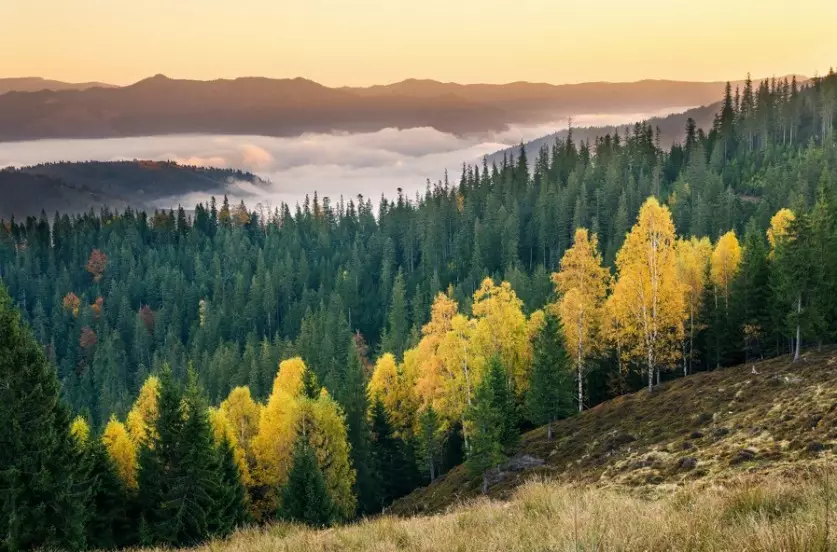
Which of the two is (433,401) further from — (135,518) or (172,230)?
(172,230)

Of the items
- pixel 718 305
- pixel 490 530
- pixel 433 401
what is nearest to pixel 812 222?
pixel 718 305

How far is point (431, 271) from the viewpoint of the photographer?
119 meters

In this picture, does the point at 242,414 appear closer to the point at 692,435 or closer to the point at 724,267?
the point at 692,435

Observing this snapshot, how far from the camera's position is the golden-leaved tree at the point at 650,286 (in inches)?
1480

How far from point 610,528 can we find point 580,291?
116 ft

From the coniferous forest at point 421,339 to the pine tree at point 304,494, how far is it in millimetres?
81

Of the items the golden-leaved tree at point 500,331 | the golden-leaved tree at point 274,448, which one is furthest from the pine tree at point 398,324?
the golden-leaved tree at point 274,448

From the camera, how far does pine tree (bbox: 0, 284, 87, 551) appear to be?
20.2 m

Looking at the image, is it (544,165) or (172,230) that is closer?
(544,165)

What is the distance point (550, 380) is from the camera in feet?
126

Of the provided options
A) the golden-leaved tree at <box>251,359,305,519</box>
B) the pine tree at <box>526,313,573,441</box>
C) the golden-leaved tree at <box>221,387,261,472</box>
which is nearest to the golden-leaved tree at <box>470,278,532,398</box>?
the pine tree at <box>526,313,573,441</box>

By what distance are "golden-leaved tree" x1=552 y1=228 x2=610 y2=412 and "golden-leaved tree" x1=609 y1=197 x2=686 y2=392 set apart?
5.58 feet

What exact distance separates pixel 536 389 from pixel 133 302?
132909mm

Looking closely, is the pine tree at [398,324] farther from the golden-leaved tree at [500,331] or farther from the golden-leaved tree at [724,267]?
the golden-leaved tree at [724,267]
